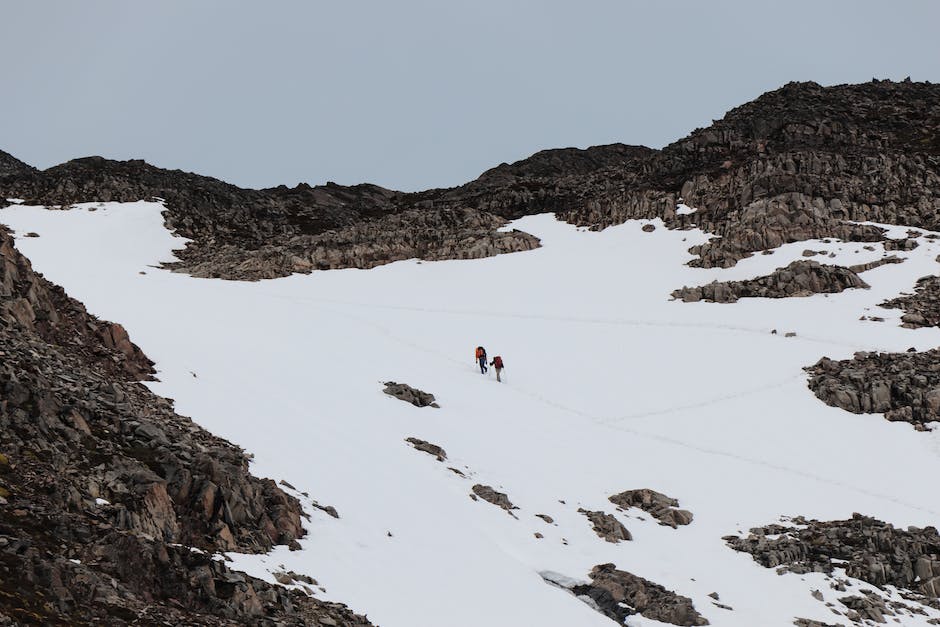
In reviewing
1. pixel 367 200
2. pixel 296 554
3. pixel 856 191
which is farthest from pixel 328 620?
pixel 367 200

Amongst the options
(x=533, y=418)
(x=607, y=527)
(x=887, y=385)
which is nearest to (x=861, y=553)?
(x=607, y=527)

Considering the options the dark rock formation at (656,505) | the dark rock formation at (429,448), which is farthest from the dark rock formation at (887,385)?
the dark rock formation at (429,448)

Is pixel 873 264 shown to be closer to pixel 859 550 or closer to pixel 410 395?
pixel 859 550

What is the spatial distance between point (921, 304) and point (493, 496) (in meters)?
36.3

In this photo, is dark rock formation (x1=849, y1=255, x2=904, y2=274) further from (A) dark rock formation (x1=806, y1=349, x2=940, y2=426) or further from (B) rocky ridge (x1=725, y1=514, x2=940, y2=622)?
(B) rocky ridge (x1=725, y1=514, x2=940, y2=622)

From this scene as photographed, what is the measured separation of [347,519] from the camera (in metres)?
17.6

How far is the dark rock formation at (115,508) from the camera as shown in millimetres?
10367

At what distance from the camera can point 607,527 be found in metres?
22.0

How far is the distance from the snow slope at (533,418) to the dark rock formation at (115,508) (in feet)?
3.84

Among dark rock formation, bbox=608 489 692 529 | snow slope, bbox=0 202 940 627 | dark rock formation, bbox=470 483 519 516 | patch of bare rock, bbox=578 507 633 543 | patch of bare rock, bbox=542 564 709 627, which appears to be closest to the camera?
patch of bare rock, bbox=542 564 709 627

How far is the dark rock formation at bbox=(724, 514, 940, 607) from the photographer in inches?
808

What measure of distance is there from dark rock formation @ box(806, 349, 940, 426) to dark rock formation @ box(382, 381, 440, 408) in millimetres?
19665

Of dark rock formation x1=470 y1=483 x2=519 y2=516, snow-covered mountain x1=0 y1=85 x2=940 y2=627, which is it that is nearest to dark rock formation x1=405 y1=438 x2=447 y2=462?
snow-covered mountain x1=0 y1=85 x2=940 y2=627

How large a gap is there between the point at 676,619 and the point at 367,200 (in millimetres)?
104040
